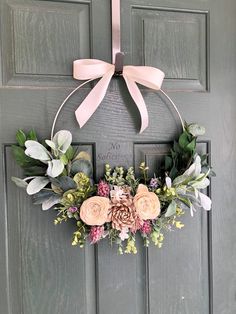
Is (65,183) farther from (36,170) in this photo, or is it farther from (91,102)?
(91,102)

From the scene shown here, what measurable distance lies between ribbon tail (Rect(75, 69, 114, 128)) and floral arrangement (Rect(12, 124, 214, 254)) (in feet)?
0.22

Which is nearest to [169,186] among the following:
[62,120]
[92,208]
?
[92,208]

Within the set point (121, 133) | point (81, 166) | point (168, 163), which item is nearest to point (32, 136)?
point (81, 166)

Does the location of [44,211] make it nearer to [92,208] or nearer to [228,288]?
[92,208]

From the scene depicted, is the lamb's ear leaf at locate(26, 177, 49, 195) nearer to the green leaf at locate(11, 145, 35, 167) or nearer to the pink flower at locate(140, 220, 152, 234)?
the green leaf at locate(11, 145, 35, 167)

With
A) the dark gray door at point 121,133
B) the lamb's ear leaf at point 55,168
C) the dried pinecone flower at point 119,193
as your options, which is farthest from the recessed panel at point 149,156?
the lamb's ear leaf at point 55,168

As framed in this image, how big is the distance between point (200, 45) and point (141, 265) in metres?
0.66

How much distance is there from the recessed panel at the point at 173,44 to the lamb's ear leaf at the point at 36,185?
0.41 meters

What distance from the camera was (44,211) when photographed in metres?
0.91

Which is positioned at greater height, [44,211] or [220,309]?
[44,211]

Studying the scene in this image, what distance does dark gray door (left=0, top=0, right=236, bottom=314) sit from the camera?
0.90 meters

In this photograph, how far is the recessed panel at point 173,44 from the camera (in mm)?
960

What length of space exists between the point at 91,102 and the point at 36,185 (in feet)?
0.82

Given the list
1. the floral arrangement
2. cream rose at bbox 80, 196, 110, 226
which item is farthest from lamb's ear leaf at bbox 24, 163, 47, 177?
cream rose at bbox 80, 196, 110, 226
